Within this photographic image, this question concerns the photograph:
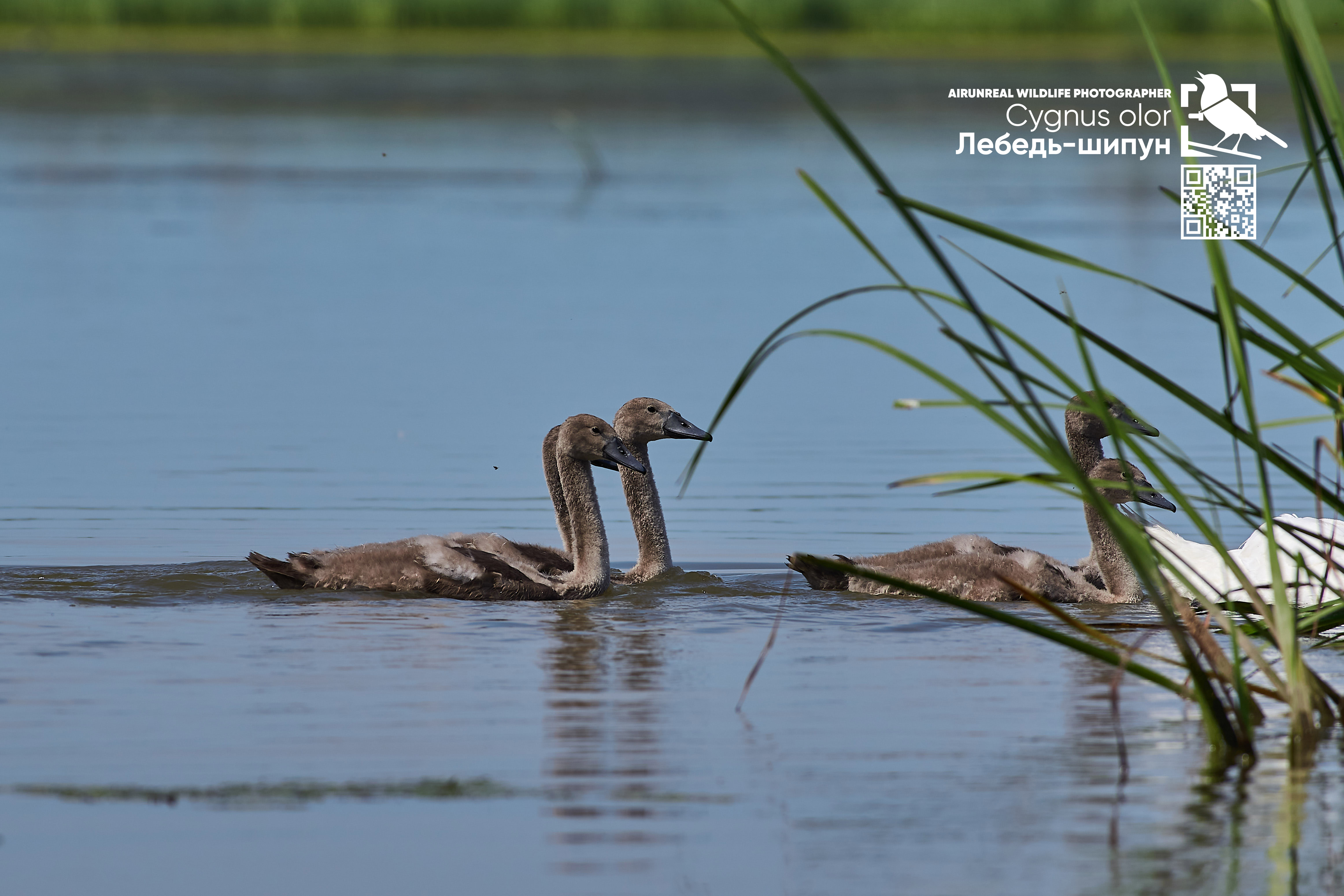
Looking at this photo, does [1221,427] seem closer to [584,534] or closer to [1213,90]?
[584,534]

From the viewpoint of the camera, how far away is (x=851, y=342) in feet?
51.8

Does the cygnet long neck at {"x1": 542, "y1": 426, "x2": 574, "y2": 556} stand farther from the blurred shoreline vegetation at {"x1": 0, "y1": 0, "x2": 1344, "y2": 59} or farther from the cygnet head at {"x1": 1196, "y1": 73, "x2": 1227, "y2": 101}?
the blurred shoreline vegetation at {"x1": 0, "y1": 0, "x2": 1344, "y2": 59}

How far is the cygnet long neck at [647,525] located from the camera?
884 centimetres

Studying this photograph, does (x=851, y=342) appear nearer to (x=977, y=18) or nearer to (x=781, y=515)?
(x=781, y=515)

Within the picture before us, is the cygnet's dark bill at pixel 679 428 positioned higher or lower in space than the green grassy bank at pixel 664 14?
lower

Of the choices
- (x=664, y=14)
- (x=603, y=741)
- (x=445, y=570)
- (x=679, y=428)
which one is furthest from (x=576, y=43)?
(x=603, y=741)

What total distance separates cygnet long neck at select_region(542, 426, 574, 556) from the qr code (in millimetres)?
2766

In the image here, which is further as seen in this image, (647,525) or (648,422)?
(648,422)

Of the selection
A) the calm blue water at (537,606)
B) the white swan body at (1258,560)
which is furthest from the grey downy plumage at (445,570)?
the white swan body at (1258,560)

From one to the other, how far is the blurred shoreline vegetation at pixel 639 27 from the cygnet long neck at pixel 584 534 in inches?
1487

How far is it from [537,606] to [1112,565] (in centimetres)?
227

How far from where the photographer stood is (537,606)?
26.8 ft

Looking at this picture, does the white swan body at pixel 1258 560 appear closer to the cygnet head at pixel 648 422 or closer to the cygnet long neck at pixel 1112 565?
the cygnet long neck at pixel 1112 565

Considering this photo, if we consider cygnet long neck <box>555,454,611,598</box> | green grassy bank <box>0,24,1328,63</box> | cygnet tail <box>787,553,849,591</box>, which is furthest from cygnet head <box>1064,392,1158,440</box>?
green grassy bank <box>0,24,1328,63</box>
